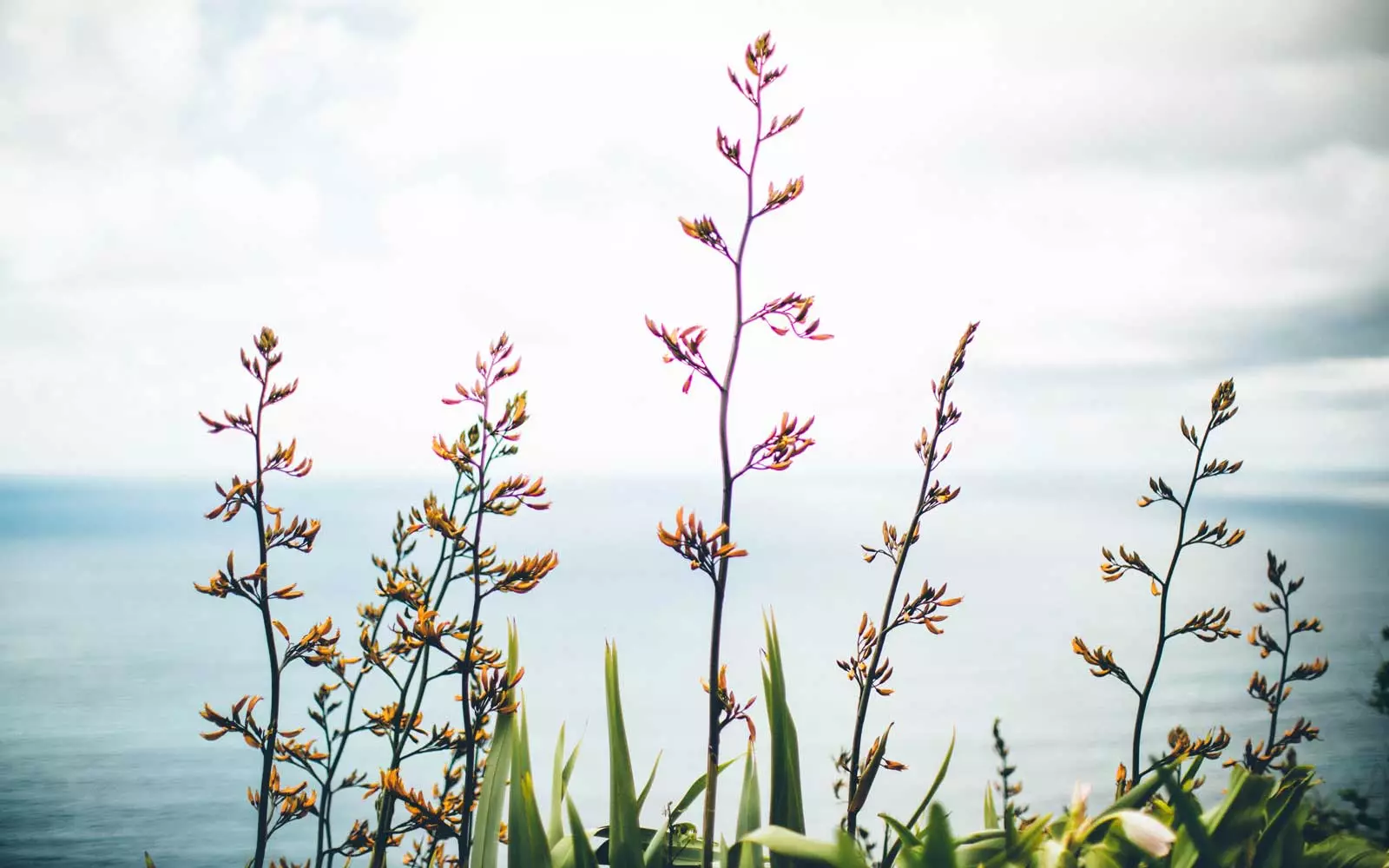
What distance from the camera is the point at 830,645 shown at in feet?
48.9

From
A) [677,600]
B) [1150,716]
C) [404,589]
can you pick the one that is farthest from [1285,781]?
[677,600]

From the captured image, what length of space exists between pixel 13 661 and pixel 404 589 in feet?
15.9

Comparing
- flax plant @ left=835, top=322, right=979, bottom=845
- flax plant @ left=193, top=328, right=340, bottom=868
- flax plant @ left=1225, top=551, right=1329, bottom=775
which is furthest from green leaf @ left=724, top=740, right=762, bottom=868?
flax plant @ left=1225, top=551, right=1329, bottom=775

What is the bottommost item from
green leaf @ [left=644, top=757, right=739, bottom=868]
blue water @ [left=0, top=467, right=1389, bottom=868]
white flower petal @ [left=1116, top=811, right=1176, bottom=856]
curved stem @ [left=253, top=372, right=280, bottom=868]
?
blue water @ [left=0, top=467, right=1389, bottom=868]

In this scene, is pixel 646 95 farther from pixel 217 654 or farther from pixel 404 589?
pixel 217 654

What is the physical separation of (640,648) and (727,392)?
1150cm

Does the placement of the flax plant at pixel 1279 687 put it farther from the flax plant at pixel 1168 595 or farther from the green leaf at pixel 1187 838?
the green leaf at pixel 1187 838

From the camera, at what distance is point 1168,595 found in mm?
1243

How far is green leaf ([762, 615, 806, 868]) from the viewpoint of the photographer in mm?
1013

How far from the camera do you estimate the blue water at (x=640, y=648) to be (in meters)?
2.87

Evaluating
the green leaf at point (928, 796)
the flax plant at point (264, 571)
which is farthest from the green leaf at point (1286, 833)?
the flax plant at point (264, 571)

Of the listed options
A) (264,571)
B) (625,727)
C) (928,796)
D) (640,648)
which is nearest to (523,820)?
(625,727)

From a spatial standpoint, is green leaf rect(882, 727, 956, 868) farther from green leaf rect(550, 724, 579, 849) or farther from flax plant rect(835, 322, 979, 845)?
green leaf rect(550, 724, 579, 849)

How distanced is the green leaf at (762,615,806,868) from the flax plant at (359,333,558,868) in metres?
0.32
